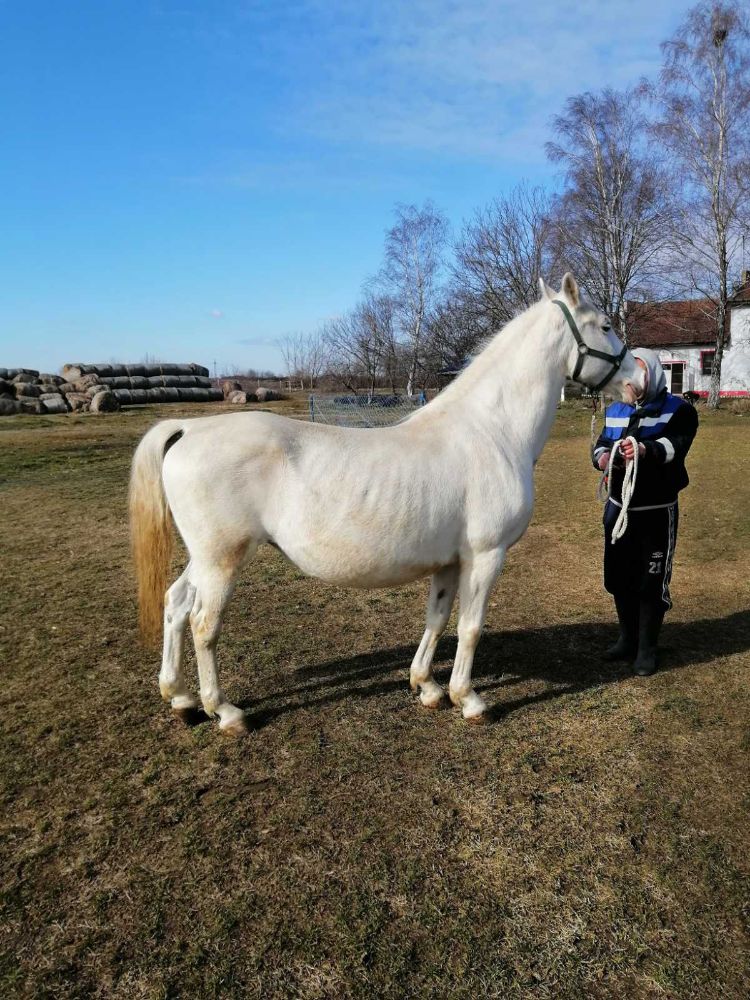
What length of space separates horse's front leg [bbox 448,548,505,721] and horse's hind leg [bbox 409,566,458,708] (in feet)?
0.43

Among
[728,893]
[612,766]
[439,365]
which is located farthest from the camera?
[439,365]

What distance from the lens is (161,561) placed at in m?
3.74

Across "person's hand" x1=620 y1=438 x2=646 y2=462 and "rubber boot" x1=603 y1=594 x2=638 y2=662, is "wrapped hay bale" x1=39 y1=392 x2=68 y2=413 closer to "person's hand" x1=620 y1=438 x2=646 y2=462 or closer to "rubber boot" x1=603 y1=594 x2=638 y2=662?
"rubber boot" x1=603 y1=594 x2=638 y2=662

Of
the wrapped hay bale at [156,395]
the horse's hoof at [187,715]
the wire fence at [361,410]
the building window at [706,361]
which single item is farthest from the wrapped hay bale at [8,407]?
the building window at [706,361]

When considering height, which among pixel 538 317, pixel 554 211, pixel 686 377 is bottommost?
pixel 686 377

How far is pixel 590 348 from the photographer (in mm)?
3822

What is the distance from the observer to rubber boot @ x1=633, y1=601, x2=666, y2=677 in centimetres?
448

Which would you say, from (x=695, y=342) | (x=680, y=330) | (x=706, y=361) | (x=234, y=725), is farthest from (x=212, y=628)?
(x=695, y=342)

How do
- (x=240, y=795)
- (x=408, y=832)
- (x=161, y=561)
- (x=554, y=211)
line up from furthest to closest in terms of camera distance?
1. (x=554, y=211)
2. (x=161, y=561)
3. (x=240, y=795)
4. (x=408, y=832)

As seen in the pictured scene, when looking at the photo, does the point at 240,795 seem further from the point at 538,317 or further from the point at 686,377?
the point at 686,377

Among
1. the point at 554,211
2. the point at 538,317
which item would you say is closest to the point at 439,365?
the point at 554,211

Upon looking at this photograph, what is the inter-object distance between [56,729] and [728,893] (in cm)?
347

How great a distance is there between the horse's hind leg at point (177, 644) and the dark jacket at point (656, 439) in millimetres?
2867

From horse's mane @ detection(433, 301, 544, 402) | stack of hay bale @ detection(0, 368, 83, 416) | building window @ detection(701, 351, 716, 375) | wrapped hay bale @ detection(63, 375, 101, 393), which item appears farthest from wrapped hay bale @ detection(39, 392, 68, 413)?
building window @ detection(701, 351, 716, 375)
